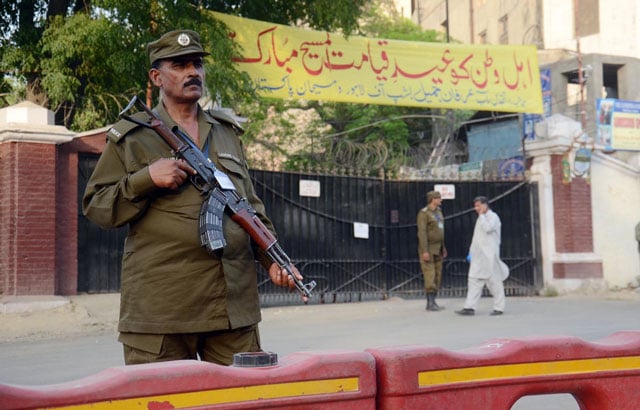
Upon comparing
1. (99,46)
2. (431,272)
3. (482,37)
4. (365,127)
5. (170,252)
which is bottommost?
(431,272)

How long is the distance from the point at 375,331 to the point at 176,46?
689 cm

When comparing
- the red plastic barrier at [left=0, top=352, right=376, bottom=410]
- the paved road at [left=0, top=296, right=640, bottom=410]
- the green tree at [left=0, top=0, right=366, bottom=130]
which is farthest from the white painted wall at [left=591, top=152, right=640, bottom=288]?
the red plastic barrier at [left=0, top=352, right=376, bottom=410]

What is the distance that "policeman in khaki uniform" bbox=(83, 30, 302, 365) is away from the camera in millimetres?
2988

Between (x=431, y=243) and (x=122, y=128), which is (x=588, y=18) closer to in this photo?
(x=431, y=243)

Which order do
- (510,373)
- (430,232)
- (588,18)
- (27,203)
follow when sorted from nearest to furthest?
(510,373) < (27,203) < (430,232) < (588,18)

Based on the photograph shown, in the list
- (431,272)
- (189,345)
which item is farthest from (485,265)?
(189,345)

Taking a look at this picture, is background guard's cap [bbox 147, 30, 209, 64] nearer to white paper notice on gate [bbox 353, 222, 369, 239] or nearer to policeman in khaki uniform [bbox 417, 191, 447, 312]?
policeman in khaki uniform [bbox 417, 191, 447, 312]

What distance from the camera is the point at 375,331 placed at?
378 inches

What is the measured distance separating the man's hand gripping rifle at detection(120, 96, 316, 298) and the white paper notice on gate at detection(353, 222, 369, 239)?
404 inches

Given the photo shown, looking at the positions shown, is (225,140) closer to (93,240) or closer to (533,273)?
(93,240)

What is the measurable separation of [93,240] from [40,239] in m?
0.81

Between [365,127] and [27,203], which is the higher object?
[365,127]

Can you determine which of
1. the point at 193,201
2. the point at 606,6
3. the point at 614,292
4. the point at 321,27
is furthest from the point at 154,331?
the point at 606,6

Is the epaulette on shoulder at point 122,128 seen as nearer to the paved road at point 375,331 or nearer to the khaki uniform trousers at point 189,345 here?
the khaki uniform trousers at point 189,345
